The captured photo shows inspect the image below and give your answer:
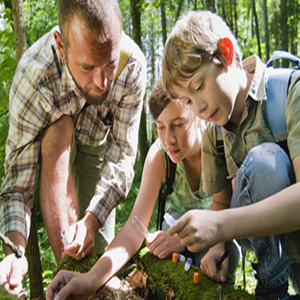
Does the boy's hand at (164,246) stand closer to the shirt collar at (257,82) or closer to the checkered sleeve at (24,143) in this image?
the checkered sleeve at (24,143)

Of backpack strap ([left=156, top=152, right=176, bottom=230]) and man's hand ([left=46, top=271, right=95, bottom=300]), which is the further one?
backpack strap ([left=156, top=152, right=176, bottom=230])

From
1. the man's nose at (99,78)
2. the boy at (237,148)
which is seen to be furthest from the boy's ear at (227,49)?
the man's nose at (99,78)

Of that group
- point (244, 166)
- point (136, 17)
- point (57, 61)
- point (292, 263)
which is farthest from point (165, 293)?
point (136, 17)

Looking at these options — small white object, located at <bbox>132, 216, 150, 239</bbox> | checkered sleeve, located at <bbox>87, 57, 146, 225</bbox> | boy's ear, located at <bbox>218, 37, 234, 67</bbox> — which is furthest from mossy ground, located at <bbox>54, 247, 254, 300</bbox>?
boy's ear, located at <bbox>218, 37, 234, 67</bbox>

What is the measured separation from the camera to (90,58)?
241 cm

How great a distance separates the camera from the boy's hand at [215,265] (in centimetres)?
214

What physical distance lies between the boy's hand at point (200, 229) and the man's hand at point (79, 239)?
894 millimetres

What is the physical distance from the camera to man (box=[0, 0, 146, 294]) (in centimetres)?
239

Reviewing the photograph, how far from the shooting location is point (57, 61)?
266 centimetres

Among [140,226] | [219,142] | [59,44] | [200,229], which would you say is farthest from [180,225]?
[59,44]

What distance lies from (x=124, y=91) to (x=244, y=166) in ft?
4.34

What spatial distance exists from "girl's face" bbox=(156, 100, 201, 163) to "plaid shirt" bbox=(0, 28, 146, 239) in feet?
1.30

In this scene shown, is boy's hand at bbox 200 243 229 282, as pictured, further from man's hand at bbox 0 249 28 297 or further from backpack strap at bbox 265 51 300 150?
man's hand at bbox 0 249 28 297

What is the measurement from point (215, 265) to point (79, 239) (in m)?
0.82
